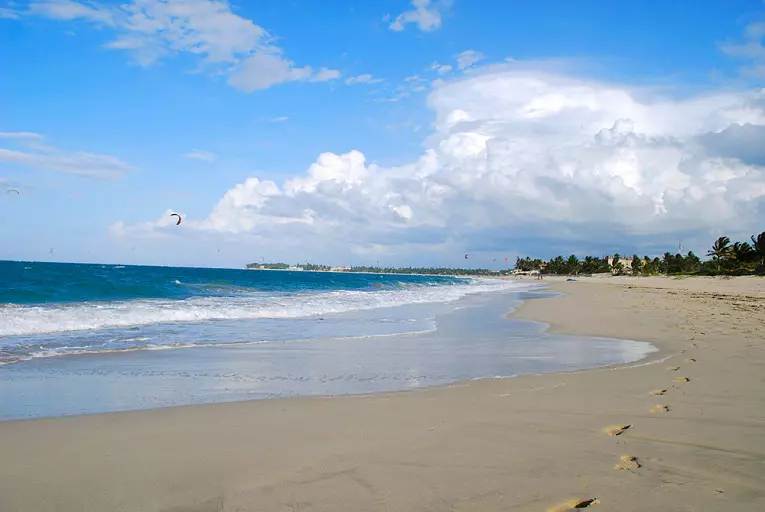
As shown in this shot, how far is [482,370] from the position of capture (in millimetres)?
9023

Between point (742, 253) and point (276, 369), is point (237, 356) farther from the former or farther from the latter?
point (742, 253)

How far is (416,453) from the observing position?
176 inches

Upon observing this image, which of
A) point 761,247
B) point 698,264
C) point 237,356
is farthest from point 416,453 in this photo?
point 698,264

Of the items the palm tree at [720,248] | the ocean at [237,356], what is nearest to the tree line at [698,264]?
the palm tree at [720,248]

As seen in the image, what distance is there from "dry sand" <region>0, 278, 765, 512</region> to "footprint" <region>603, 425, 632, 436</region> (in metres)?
0.04

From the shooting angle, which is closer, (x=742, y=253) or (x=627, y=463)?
(x=627, y=463)

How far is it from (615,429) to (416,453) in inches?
83.7

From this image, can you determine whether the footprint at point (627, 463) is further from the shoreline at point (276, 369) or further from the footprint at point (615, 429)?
the shoreline at point (276, 369)

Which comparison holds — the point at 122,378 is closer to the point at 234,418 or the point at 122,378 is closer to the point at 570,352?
the point at 234,418

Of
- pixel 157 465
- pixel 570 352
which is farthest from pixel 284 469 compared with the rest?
pixel 570 352

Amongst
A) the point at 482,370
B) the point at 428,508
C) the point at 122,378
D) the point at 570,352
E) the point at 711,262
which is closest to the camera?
the point at 428,508

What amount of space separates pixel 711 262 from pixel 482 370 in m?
102

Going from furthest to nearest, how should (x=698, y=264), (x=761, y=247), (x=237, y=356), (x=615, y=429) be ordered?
(x=698, y=264) → (x=761, y=247) → (x=237, y=356) → (x=615, y=429)

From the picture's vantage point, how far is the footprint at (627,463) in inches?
161
